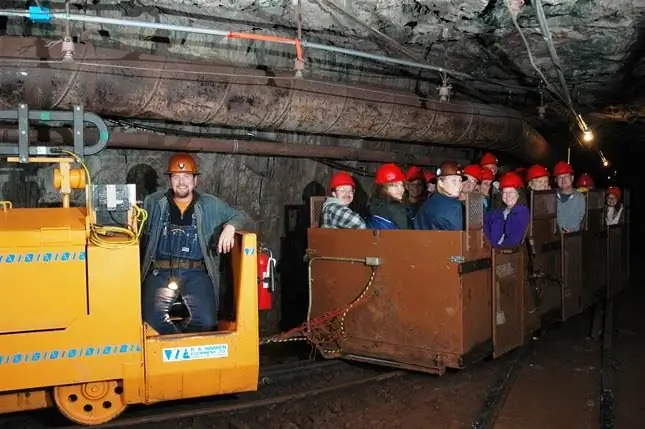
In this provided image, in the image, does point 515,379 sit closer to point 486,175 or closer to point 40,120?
point 486,175

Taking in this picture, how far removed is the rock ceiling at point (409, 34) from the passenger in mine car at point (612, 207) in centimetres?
169

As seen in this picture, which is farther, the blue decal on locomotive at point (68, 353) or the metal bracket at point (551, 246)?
→ the metal bracket at point (551, 246)

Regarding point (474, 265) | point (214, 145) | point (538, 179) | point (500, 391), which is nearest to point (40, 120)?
point (214, 145)

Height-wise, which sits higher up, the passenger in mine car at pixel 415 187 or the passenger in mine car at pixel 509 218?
the passenger in mine car at pixel 415 187

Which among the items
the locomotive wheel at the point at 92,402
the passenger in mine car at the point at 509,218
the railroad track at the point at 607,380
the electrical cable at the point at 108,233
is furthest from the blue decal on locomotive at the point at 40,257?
the railroad track at the point at 607,380

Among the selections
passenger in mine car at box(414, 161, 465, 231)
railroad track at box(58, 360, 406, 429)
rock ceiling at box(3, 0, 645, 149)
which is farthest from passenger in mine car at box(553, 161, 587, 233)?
railroad track at box(58, 360, 406, 429)

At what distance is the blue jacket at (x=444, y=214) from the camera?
518 cm

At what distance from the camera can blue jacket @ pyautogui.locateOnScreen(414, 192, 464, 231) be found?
518 cm

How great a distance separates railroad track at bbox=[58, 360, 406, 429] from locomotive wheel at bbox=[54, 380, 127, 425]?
0.09 m

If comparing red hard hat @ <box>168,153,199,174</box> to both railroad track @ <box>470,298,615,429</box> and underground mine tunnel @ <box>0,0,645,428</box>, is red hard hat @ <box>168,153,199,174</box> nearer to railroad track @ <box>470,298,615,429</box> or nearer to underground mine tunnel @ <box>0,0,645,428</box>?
underground mine tunnel @ <box>0,0,645,428</box>

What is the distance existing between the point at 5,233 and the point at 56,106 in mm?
1885

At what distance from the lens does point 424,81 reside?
8.38 metres

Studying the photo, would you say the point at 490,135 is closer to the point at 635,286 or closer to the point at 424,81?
the point at 424,81

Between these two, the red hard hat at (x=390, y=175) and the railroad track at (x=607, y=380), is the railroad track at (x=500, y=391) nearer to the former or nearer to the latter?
the railroad track at (x=607, y=380)
